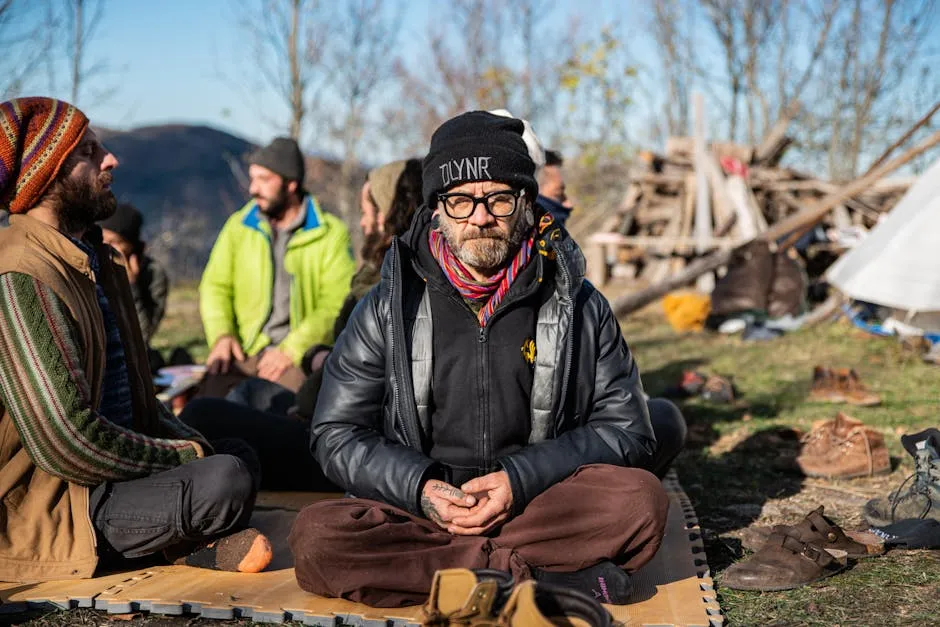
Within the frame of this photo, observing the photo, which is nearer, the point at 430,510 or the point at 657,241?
the point at 430,510

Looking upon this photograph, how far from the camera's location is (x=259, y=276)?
19.1ft

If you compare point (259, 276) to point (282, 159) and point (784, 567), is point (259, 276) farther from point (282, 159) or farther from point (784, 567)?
point (784, 567)

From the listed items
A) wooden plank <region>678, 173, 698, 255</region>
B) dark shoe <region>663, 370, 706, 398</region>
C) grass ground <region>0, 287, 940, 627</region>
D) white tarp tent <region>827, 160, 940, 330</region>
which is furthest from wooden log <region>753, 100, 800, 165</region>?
dark shoe <region>663, 370, 706, 398</region>

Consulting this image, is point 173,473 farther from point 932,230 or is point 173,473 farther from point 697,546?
point 932,230

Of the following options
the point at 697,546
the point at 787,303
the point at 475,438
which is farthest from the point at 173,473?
the point at 787,303

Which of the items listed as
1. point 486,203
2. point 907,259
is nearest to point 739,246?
point 907,259

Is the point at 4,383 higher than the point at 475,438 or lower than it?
higher

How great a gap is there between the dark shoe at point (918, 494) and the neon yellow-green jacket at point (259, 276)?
3.30m

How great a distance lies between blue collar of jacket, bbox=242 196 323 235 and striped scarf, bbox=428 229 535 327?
2860mm

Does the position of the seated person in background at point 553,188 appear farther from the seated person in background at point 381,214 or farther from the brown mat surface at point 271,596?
the brown mat surface at point 271,596

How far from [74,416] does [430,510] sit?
1202 mm

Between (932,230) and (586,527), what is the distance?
208 inches

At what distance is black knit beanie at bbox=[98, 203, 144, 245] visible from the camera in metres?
6.10

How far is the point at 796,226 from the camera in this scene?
36.3ft
